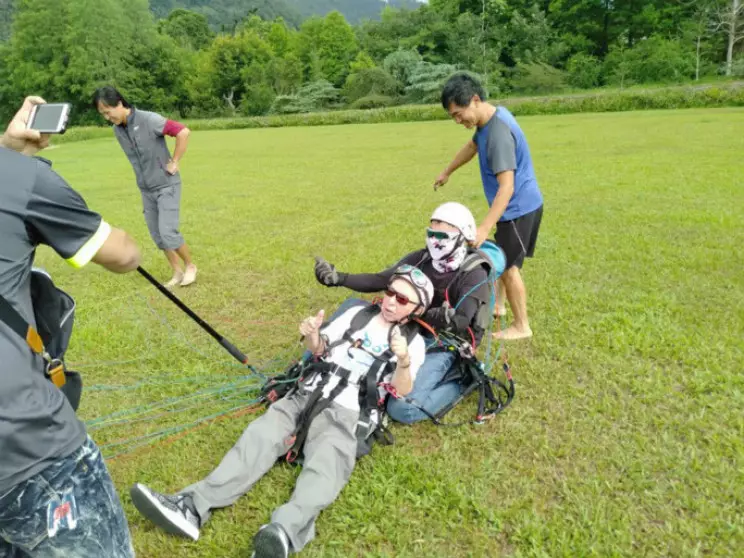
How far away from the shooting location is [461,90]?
461 centimetres

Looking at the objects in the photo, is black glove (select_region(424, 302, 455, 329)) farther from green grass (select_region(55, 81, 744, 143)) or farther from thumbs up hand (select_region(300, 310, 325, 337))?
green grass (select_region(55, 81, 744, 143))

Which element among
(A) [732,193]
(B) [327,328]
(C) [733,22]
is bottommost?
(A) [732,193]

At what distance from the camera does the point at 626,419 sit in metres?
3.98

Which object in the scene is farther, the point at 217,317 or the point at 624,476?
the point at 217,317

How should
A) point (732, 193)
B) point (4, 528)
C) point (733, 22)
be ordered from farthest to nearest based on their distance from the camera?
point (733, 22)
point (732, 193)
point (4, 528)

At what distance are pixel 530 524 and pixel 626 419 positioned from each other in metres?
1.39

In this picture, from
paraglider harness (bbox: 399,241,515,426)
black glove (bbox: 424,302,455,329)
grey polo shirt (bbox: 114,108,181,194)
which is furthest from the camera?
grey polo shirt (bbox: 114,108,181,194)

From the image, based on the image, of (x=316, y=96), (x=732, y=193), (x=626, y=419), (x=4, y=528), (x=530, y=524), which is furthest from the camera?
(x=316, y=96)

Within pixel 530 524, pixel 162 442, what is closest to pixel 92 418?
pixel 162 442

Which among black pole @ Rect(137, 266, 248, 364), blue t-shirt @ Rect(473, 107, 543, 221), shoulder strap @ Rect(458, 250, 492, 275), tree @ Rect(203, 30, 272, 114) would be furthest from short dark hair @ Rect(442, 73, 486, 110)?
tree @ Rect(203, 30, 272, 114)

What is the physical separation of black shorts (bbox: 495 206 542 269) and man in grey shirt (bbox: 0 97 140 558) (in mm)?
3792

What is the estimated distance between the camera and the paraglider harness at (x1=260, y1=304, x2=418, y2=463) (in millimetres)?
3549

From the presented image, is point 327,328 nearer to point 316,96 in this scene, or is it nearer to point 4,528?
point 4,528

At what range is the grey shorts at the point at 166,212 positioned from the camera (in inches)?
272
